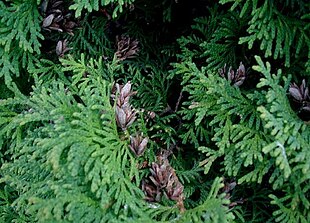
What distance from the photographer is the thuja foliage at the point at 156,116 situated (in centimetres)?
169

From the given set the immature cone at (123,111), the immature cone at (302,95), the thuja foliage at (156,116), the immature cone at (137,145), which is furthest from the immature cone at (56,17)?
the immature cone at (302,95)

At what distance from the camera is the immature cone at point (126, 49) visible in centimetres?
234

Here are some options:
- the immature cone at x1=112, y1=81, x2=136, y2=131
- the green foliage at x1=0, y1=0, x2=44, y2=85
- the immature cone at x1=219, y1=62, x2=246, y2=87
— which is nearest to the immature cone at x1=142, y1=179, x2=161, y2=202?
the immature cone at x1=112, y1=81, x2=136, y2=131

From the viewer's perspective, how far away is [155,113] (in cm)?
223

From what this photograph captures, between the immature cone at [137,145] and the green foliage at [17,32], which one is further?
the green foliage at [17,32]

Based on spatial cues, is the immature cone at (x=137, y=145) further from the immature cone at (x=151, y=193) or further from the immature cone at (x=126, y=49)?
the immature cone at (x=126, y=49)

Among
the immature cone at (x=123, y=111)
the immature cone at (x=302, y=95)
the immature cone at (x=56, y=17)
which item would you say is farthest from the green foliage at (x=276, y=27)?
the immature cone at (x=56, y=17)

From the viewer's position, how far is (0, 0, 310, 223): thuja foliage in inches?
66.6

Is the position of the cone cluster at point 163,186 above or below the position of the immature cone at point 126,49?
below

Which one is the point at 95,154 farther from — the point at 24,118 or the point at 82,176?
the point at 24,118

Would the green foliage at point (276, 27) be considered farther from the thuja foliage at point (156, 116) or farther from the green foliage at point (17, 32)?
the green foliage at point (17, 32)

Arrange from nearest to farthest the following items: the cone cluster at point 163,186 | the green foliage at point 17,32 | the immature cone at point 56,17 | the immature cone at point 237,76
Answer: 1. the cone cluster at point 163,186
2. the immature cone at point 237,76
3. the green foliage at point 17,32
4. the immature cone at point 56,17

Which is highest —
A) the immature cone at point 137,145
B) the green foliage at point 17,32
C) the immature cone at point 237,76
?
the green foliage at point 17,32

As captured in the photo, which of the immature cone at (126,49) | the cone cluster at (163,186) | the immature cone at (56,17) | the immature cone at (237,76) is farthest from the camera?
the immature cone at (126,49)
